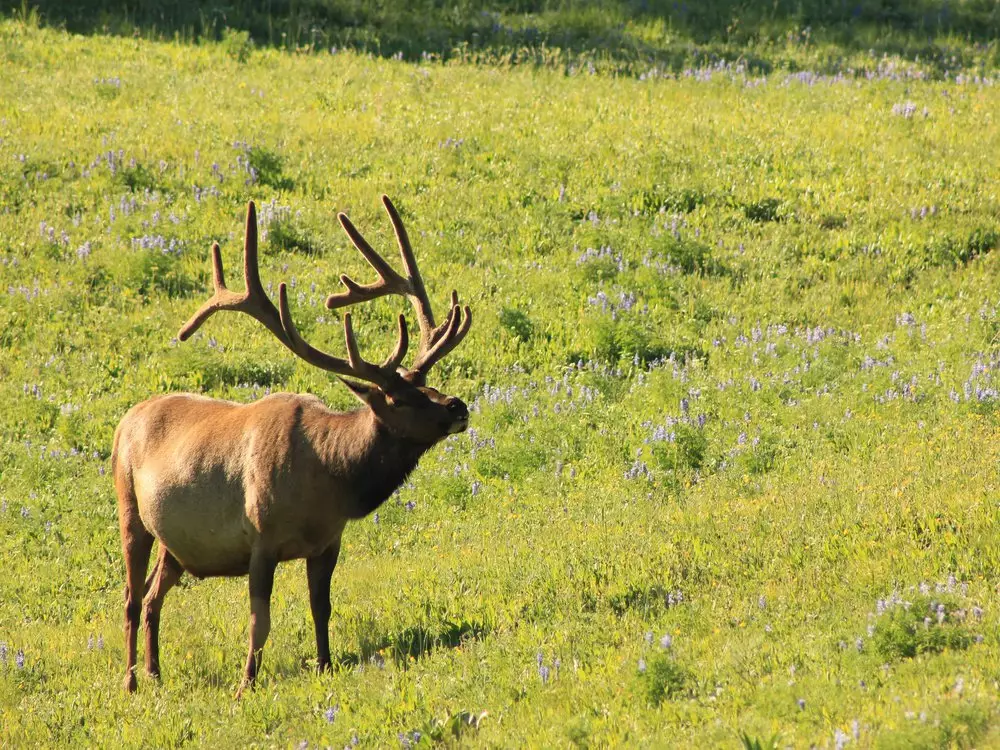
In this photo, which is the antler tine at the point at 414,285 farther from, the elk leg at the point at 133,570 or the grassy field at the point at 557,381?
the elk leg at the point at 133,570

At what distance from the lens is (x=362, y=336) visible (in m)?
14.3

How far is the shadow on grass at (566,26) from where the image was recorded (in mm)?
23172

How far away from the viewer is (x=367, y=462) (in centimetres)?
843

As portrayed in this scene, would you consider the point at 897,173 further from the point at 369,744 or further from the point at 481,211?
the point at 369,744

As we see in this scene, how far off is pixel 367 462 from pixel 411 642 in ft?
3.88

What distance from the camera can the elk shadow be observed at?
842cm

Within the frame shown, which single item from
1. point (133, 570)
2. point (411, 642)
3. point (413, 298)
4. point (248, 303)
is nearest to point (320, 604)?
point (411, 642)

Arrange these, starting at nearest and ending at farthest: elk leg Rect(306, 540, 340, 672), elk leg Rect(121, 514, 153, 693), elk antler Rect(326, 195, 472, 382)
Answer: elk leg Rect(306, 540, 340, 672) < elk antler Rect(326, 195, 472, 382) < elk leg Rect(121, 514, 153, 693)

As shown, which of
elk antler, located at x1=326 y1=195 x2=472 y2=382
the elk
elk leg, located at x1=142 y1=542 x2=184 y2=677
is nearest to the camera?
the elk

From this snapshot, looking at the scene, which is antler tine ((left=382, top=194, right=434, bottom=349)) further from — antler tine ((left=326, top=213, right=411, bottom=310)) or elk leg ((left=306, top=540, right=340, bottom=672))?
elk leg ((left=306, top=540, right=340, bottom=672))

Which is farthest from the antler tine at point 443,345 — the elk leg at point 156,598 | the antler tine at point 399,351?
the elk leg at point 156,598

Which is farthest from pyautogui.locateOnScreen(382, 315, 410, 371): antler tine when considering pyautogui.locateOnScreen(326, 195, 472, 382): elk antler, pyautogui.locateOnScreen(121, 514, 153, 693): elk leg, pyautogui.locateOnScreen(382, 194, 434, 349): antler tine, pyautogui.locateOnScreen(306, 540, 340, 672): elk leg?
pyautogui.locateOnScreen(121, 514, 153, 693): elk leg

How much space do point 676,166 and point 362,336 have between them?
18.0 ft

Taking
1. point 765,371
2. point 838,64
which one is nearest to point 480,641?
point 765,371
